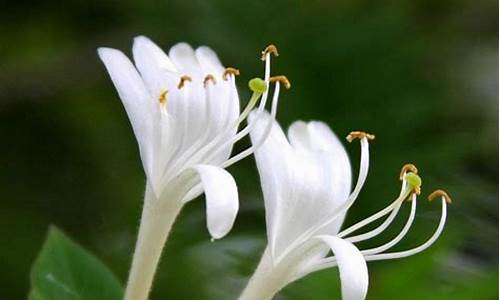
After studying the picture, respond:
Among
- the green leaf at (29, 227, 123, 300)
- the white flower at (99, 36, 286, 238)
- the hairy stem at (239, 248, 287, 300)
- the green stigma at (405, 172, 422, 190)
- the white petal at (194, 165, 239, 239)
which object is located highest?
the white flower at (99, 36, 286, 238)

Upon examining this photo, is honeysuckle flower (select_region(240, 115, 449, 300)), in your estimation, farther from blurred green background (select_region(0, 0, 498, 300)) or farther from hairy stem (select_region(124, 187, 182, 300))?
blurred green background (select_region(0, 0, 498, 300))

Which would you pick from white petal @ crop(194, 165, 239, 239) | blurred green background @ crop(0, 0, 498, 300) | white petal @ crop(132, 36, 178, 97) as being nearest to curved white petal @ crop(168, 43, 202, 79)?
white petal @ crop(132, 36, 178, 97)

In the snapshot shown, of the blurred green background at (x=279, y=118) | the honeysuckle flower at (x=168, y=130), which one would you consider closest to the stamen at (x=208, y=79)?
the honeysuckle flower at (x=168, y=130)

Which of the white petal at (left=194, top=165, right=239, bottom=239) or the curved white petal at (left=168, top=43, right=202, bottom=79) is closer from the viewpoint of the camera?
the white petal at (left=194, top=165, right=239, bottom=239)

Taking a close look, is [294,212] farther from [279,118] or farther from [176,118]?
[279,118]

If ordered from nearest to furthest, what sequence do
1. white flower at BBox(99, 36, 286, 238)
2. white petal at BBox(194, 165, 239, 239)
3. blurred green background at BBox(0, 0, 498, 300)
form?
white petal at BBox(194, 165, 239, 239) < white flower at BBox(99, 36, 286, 238) < blurred green background at BBox(0, 0, 498, 300)

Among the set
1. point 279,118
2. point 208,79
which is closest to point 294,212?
point 208,79

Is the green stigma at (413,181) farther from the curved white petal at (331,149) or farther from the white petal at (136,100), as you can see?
the white petal at (136,100)

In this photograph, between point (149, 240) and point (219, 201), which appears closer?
point (219, 201)
